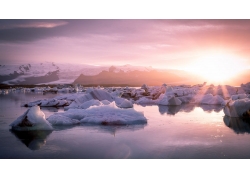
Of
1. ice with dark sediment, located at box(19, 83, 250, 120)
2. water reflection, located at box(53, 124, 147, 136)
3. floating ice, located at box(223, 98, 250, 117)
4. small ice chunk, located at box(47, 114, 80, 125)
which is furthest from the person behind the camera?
ice with dark sediment, located at box(19, 83, 250, 120)

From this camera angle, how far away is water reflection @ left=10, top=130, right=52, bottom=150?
5.67 meters

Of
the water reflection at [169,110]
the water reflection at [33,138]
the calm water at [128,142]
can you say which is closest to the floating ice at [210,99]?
the water reflection at [169,110]

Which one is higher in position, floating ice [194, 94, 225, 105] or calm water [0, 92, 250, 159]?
floating ice [194, 94, 225, 105]

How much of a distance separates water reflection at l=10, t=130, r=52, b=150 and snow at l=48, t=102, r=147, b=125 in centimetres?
137

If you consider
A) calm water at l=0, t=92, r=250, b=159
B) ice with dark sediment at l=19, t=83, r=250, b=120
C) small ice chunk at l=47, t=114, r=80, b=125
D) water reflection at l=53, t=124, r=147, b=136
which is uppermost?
ice with dark sediment at l=19, t=83, r=250, b=120

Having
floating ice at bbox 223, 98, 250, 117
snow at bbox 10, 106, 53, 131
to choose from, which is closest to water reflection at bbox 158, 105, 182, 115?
floating ice at bbox 223, 98, 250, 117

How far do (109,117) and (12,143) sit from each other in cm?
365

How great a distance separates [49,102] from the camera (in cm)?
1492

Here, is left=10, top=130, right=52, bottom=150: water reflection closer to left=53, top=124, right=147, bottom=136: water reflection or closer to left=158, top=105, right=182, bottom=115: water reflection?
left=53, top=124, right=147, bottom=136: water reflection

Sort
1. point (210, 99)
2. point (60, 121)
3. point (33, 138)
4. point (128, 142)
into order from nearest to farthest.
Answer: point (128, 142) < point (33, 138) < point (60, 121) < point (210, 99)

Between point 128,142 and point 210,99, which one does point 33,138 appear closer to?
point 128,142

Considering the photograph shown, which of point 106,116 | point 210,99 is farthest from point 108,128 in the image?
point 210,99

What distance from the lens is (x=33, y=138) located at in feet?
21.0

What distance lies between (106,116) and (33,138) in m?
3.06
